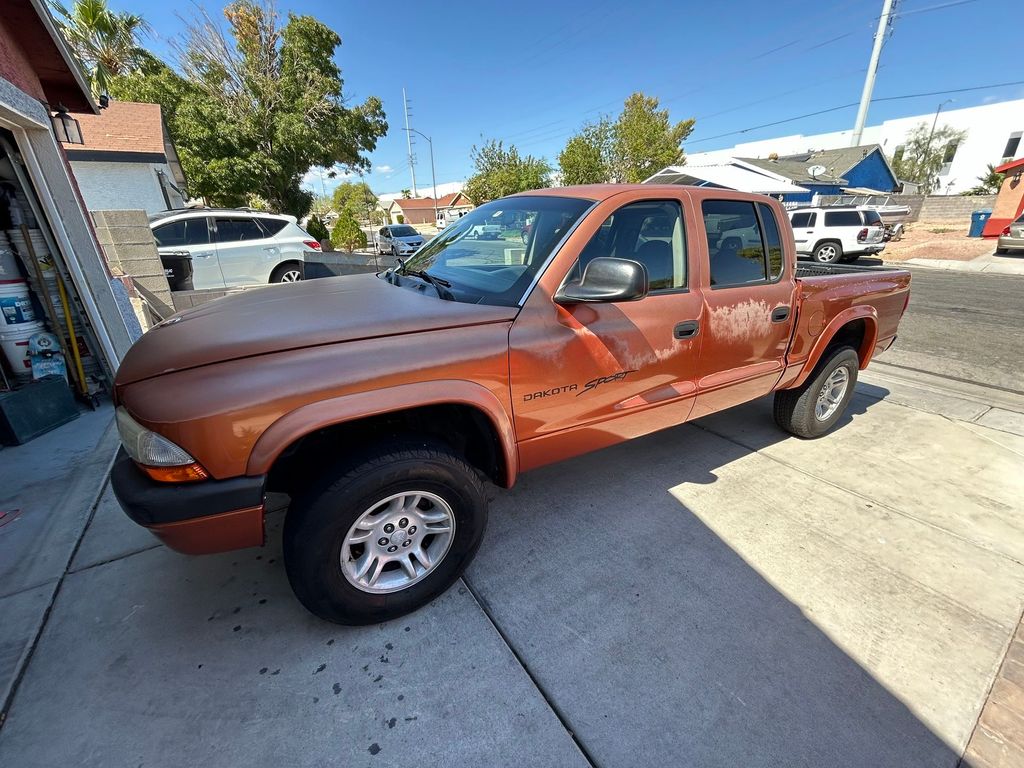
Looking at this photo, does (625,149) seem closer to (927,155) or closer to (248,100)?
(248,100)

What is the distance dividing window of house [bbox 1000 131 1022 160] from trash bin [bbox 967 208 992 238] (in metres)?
38.6

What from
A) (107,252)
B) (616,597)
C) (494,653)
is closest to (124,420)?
(494,653)

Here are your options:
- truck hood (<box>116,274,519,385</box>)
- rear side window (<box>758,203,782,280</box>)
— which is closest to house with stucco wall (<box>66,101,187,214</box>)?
truck hood (<box>116,274,519,385</box>)

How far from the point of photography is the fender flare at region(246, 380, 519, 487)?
5.33 feet

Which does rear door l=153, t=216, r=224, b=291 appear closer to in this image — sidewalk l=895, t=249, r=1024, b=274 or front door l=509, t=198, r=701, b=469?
front door l=509, t=198, r=701, b=469

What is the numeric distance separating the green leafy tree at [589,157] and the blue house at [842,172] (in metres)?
9.80

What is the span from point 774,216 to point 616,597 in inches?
106

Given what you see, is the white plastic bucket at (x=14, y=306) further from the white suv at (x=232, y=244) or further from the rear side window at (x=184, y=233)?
the rear side window at (x=184, y=233)

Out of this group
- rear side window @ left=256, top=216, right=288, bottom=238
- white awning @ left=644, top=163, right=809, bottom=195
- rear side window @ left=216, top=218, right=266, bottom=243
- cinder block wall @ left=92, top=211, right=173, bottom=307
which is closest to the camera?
cinder block wall @ left=92, top=211, right=173, bottom=307

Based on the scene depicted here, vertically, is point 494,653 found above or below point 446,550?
below

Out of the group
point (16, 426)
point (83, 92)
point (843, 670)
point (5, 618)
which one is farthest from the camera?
point (83, 92)

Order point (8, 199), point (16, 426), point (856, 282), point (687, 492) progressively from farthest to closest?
point (8, 199) → point (16, 426) → point (856, 282) → point (687, 492)

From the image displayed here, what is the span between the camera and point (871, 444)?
371 centimetres

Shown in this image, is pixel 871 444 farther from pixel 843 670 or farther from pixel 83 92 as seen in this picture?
pixel 83 92
